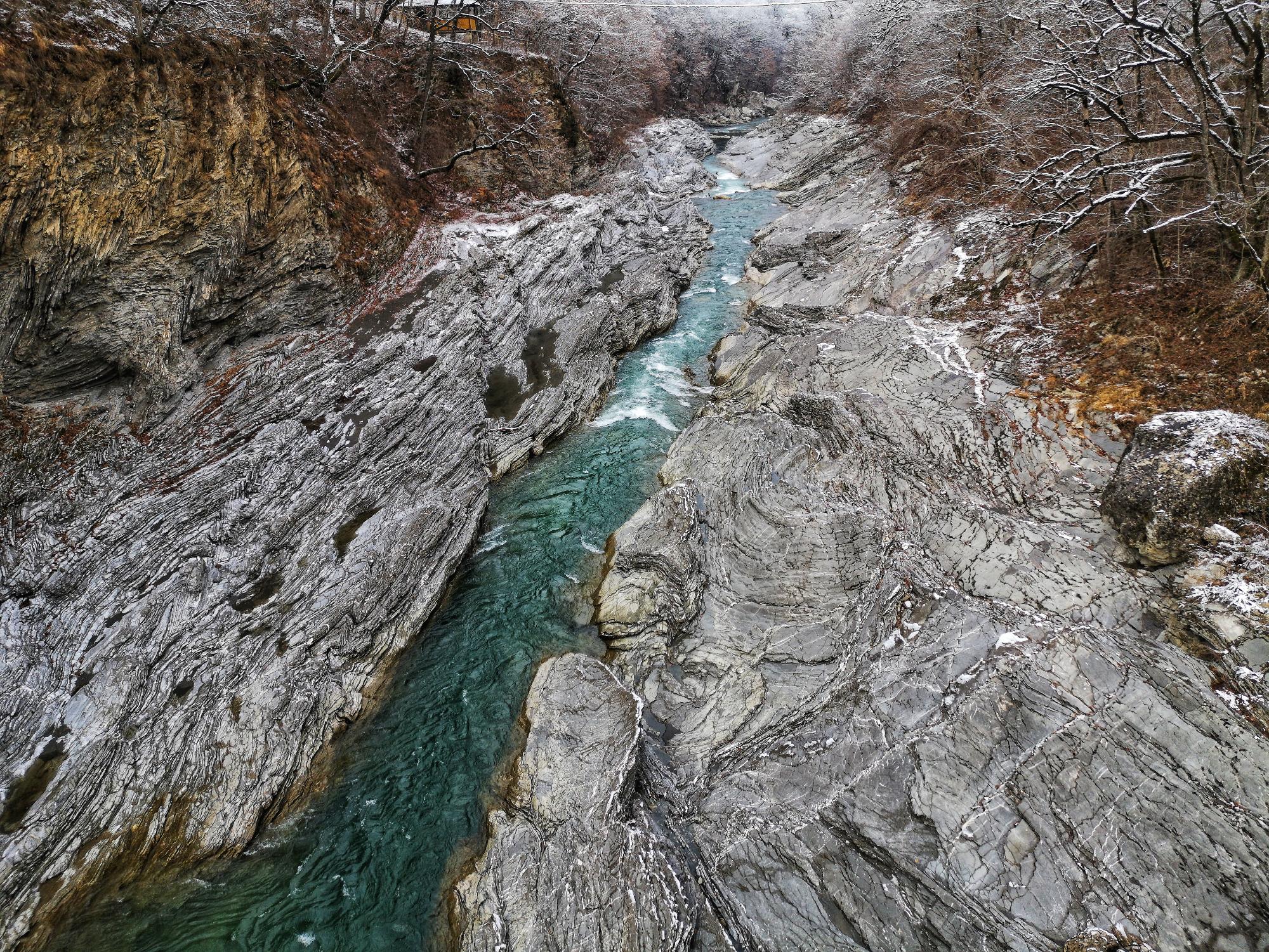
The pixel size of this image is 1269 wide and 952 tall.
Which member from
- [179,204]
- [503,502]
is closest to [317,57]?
[179,204]

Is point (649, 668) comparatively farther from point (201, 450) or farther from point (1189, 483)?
point (201, 450)

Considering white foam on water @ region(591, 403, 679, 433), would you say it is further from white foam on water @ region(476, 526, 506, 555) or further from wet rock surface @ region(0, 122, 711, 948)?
white foam on water @ region(476, 526, 506, 555)

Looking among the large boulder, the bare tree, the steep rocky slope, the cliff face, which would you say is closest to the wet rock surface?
the cliff face

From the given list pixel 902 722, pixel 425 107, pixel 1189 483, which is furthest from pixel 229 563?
pixel 425 107

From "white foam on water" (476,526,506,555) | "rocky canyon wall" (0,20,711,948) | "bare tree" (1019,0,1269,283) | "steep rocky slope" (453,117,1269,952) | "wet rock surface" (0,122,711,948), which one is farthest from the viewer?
"white foam on water" (476,526,506,555)

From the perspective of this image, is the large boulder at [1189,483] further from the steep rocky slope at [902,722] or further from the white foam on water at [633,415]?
the white foam on water at [633,415]

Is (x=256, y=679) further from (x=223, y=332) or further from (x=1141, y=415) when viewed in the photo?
(x=1141, y=415)
